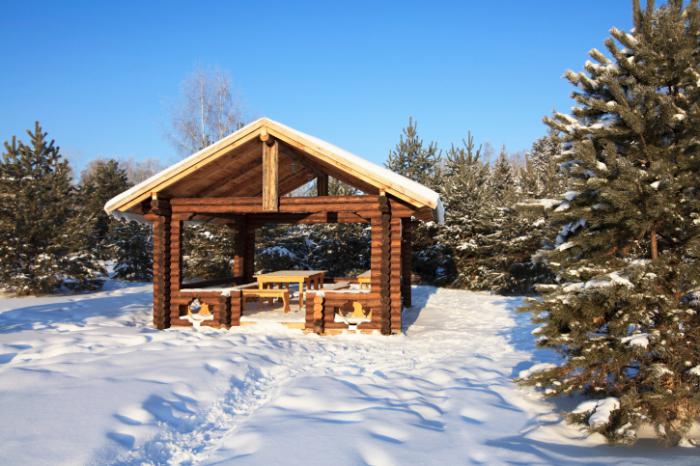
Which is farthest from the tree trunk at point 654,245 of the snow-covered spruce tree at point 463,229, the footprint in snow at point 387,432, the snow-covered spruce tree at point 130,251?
the snow-covered spruce tree at point 130,251

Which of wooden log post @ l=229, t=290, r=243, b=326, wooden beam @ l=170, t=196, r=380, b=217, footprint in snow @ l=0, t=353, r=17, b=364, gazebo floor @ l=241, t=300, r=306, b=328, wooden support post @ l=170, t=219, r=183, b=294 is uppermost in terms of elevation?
wooden beam @ l=170, t=196, r=380, b=217

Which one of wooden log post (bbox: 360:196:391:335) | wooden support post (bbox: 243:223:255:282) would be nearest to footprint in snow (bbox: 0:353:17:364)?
wooden log post (bbox: 360:196:391:335)

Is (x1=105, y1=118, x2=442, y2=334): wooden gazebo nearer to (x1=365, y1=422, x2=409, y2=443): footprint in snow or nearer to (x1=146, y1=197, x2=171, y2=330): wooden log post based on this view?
(x1=146, y1=197, x2=171, y2=330): wooden log post

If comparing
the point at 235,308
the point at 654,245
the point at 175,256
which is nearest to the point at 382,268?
the point at 235,308

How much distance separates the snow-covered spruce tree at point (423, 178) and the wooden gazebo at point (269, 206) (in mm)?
8854

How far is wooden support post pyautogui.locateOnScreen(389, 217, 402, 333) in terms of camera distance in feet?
32.2

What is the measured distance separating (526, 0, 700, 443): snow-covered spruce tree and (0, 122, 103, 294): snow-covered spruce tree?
51.2 ft

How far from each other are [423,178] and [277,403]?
1909cm

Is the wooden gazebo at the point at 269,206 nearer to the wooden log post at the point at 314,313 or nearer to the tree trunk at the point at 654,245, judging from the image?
the wooden log post at the point at 314,313

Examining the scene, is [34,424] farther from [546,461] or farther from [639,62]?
[639,62]

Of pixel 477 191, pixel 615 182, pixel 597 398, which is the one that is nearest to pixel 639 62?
pixel 615 182

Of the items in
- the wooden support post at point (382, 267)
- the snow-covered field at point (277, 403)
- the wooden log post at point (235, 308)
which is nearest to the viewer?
the snow-covered field at point (277, 403)

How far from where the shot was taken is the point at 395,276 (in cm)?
986

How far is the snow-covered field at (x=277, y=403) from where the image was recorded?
12.9ft
